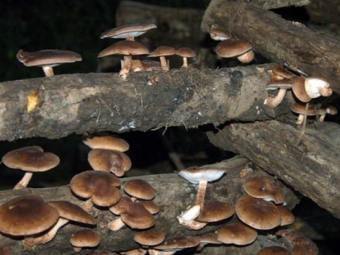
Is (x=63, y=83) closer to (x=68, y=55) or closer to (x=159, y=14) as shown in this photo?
(x=68, y=55)

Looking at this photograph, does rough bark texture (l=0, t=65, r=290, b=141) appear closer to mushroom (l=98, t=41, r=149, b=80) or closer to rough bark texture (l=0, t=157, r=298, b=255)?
mushroom (l=98, t=41, r=149, b=80)

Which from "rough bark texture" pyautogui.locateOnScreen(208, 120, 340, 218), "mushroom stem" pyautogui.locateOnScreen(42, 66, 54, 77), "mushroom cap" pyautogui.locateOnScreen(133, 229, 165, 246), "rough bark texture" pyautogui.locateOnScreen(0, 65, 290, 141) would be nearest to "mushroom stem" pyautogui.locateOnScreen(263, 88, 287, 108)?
"rough bark texture" pyautogui.locateOnScreen(0, 65, 290, 141)

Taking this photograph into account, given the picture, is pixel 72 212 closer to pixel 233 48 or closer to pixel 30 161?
pixel 30 161

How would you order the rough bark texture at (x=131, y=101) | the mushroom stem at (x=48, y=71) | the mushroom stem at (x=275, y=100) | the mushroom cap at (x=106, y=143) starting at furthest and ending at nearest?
the mushroom stem at (x=275, y=100)
the mushroom cap at (x=106, y=143)
the mushroom stem at (x=48, y=71)
the rough bark texture at (x=131, y=101)

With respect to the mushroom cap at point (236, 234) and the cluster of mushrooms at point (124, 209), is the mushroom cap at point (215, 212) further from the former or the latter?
the mushroom cap at point (236, 234)

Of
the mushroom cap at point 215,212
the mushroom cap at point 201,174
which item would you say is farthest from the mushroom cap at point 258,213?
the mushroom cap at point 201,174

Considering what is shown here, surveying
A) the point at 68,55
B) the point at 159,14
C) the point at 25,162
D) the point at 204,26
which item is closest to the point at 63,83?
the point at 68,55
